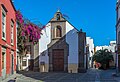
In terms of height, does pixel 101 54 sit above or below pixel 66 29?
below

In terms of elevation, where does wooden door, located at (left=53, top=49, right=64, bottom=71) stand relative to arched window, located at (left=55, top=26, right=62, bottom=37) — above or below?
below

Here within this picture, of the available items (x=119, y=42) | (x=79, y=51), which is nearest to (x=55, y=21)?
(x=79, y=51)

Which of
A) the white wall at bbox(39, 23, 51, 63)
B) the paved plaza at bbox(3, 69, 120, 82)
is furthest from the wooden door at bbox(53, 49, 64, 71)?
the paved plaza at bbox(3, 69, 120, 82)

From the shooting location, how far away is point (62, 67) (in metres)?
39.6

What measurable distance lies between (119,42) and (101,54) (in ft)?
71.1

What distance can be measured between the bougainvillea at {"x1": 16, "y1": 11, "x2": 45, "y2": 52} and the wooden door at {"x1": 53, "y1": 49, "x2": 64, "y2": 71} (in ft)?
13.4

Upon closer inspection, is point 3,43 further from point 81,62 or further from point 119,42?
point 81,62

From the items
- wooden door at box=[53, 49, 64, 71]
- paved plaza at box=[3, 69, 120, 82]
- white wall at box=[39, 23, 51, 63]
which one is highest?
white wall at box=[39, 23, 51, 63]

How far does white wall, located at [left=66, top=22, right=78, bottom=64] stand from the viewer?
1529 inches

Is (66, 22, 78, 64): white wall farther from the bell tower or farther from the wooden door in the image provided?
the wooden door

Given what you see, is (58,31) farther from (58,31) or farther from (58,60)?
(58,60)

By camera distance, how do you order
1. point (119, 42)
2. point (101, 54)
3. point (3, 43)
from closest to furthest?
point (3, 43), point (119, 42), point (101, 54)

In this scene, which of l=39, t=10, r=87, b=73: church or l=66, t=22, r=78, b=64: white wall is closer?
l=39, t=10, r=87, b=73: church

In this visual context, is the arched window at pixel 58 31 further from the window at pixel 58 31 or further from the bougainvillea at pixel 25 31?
the bougainvillea at pixel 25 31
